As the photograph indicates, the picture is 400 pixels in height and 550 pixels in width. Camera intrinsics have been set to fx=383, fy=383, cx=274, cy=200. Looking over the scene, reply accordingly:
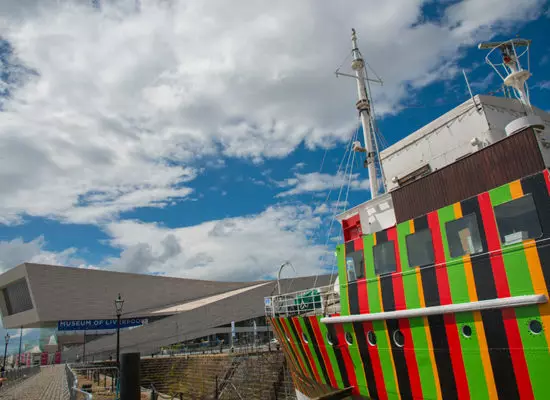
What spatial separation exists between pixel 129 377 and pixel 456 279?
23.4 feet

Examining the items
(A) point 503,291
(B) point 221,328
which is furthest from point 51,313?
(A) point 503,291

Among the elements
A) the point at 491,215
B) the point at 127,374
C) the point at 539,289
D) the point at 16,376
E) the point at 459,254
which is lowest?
the point at 16,376

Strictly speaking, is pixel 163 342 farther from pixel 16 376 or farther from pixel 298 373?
pixel 298 373

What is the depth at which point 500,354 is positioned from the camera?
7.98 metres

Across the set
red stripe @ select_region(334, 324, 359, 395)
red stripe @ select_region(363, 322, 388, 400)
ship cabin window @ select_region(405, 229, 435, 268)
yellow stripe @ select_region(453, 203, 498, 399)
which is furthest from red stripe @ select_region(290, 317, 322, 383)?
yellow stripe @ select_region(453, 203, 498, 399)

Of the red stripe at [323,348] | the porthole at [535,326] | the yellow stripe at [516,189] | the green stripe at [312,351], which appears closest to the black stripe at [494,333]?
the porthole at [535,326]

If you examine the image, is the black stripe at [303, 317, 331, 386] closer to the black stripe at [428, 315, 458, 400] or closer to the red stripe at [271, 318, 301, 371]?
the red stripe at [271, 318, 301, 371]

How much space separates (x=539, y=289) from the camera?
24.5 feet

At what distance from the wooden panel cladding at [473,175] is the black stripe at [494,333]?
1.18 metres

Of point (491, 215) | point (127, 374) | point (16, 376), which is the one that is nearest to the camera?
point (127, 374)

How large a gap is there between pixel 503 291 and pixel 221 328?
54670 mm

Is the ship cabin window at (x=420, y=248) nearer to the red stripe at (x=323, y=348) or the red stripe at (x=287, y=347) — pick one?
the red stripe at (x=323, y=348)

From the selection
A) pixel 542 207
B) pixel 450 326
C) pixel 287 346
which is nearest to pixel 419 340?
pixel 450 326

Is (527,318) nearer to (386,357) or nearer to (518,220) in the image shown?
(518,220)
